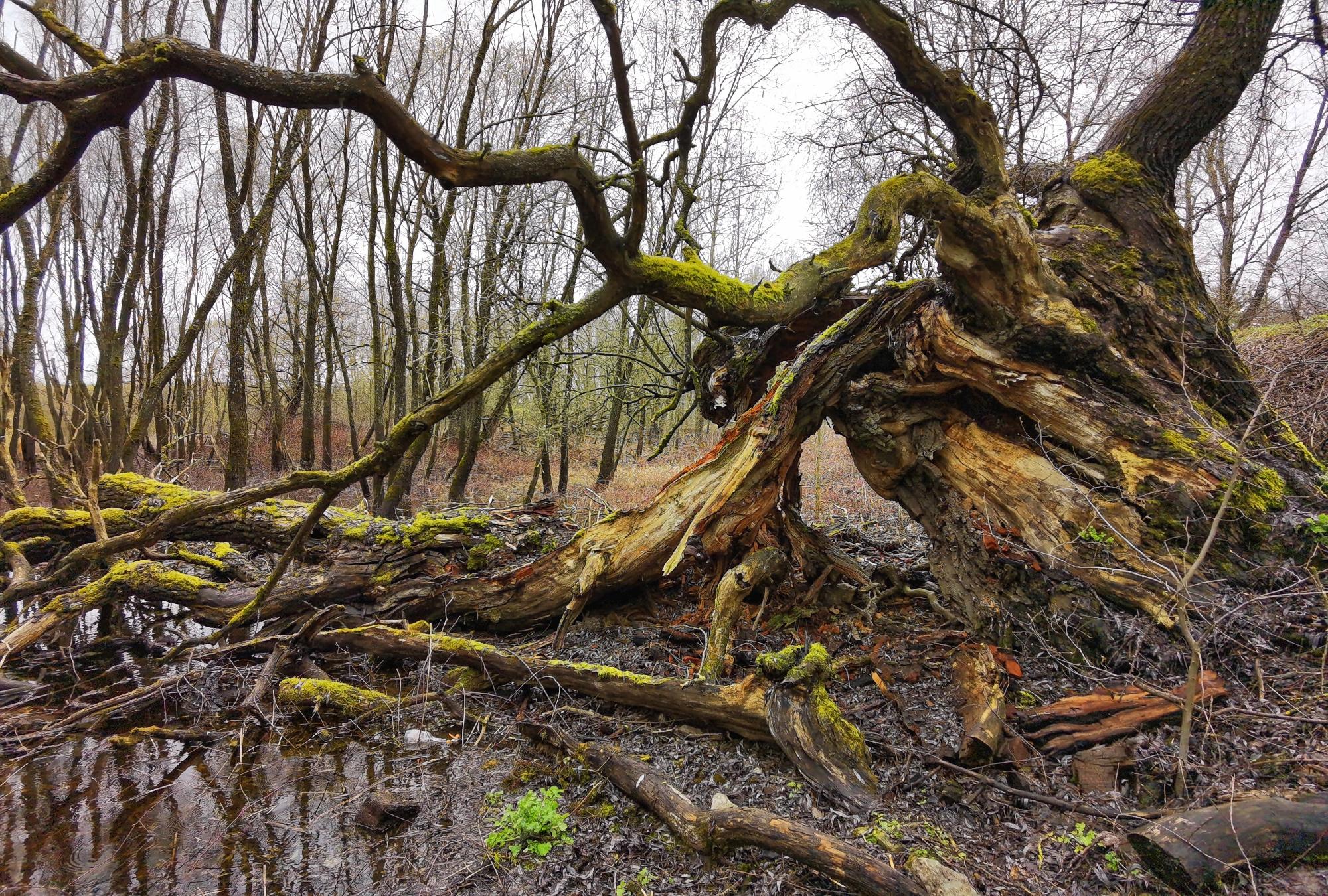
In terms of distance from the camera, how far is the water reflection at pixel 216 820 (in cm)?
261

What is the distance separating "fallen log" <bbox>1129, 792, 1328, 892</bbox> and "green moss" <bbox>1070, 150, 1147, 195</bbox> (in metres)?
4.26

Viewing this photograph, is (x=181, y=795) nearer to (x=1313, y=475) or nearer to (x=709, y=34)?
(x=709, y=34)

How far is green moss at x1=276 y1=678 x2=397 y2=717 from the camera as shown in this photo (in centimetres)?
398

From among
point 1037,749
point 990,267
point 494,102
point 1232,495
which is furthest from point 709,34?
point 494,102

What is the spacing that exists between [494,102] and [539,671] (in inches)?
496

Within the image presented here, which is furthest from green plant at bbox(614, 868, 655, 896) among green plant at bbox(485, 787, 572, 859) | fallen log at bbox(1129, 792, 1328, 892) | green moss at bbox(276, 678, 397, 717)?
green moss at bbox(276, 678, 397, 717)

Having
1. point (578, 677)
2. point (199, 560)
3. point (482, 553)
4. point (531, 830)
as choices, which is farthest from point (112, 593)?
point (531, 830)

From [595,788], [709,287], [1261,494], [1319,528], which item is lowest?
[595,788]

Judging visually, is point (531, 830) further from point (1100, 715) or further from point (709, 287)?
point (709, 287)

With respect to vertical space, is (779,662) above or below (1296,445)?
below

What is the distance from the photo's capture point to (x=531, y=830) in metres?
2.80

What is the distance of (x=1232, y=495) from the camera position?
331 cm

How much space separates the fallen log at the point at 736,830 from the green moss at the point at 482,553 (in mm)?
2304

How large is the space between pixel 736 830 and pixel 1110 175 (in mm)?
5344
